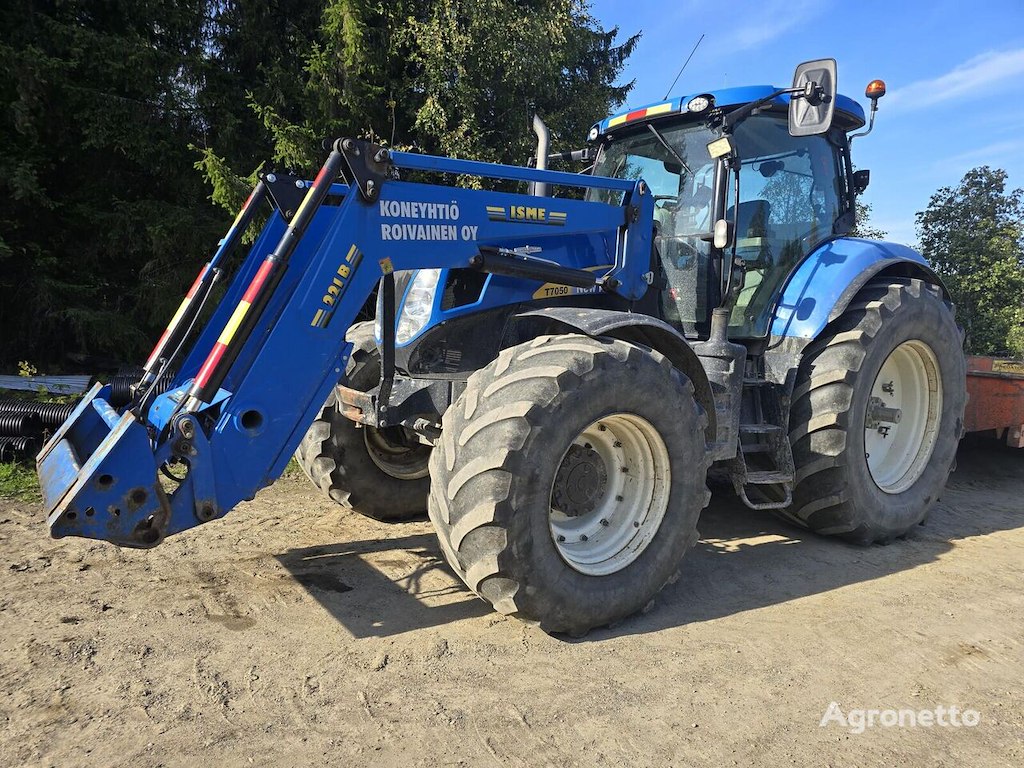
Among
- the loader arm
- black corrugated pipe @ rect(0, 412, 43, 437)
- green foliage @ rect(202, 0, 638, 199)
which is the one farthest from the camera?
green foliage @ rect(202, 0, 638, 199)

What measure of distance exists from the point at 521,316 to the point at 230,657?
2.04m

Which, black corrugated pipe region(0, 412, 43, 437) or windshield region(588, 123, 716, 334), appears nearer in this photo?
windshield region(588, 123, 716, 334)

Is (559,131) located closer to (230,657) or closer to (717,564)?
(717,564)

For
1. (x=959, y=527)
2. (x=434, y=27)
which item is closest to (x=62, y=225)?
(x=434, y=27)

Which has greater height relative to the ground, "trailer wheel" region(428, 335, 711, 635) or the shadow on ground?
"trailer wheel" region(428, 335, 711, 635)

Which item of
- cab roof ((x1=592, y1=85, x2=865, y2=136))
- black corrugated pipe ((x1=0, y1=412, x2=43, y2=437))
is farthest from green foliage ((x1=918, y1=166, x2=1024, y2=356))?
black corrugated pipe ((x1=0, y1=412, x2=43, y2=437))

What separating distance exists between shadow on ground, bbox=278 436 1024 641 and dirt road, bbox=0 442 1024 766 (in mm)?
18

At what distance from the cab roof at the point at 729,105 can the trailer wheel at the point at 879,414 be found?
122 centimetres

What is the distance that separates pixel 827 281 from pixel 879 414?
100cm

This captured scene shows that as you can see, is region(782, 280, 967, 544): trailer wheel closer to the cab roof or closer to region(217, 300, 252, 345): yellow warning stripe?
the cab roof

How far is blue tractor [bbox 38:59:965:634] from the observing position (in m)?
3.04

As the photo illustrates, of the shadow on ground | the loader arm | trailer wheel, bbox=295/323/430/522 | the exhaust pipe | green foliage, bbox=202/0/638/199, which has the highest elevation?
green foliage, bbox=202/0/638/199

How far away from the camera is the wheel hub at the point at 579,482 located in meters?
3.53
